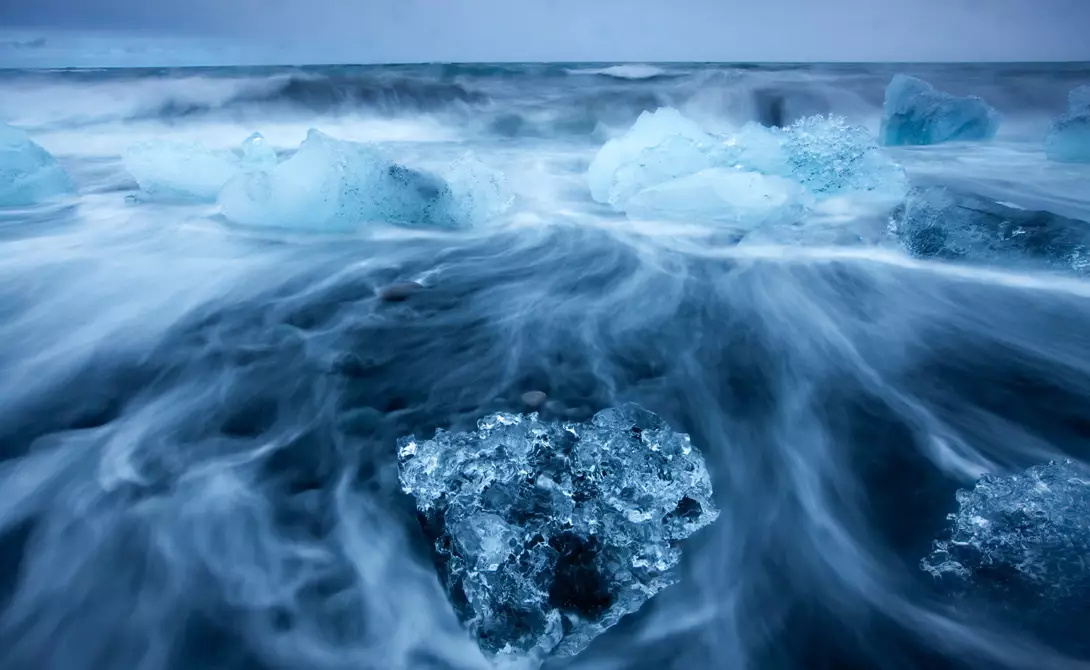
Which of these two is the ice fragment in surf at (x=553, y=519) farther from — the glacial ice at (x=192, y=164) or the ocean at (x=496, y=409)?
the glacial ice at (x=192, y=164)

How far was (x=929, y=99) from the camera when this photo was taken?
725cm

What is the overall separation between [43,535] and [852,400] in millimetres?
3045

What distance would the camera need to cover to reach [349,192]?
4.30 metres

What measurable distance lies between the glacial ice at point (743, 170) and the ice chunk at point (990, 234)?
0.78 metres

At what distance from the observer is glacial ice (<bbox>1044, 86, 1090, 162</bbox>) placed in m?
6.67

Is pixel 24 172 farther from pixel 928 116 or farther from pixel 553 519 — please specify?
pixel 928 116

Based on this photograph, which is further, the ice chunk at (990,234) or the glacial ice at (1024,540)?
the ice chunk at (990,234)

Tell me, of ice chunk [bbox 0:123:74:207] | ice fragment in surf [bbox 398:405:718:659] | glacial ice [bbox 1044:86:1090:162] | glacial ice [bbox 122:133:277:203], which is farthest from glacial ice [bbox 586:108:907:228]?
ice chunk [bbox 0:123:74:207]

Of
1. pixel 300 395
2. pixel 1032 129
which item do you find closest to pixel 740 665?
pixel 300 395

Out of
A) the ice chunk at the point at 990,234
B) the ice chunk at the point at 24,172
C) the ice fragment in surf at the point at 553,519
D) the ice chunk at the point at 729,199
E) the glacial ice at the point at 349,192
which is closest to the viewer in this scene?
the ice fragment in surf at the point at 553,519

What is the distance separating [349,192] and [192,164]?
5.72ft

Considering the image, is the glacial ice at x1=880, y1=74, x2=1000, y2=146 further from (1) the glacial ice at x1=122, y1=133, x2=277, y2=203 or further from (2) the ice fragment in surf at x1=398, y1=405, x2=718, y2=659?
(2) the ice fragment in surf at x1=398, y1=405, x2=718, y2=659

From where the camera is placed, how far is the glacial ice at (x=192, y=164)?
504cm

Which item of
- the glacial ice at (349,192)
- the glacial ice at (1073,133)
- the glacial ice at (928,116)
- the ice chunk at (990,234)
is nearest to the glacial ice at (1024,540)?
the ice chunk at (990,234)
